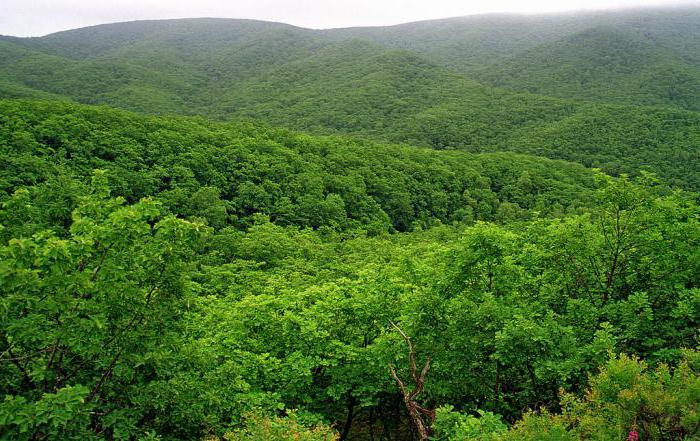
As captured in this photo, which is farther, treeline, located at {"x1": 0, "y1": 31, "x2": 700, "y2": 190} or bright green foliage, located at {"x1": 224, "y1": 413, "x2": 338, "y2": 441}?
treeline, located at {"x1": 0, "y1": 31, "x2": 700, "y2": 190}

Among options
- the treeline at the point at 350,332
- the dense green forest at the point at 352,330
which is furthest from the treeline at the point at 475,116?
the treeline at the point at 350,332

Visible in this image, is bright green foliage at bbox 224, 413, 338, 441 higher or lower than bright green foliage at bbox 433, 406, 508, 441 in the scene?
higher

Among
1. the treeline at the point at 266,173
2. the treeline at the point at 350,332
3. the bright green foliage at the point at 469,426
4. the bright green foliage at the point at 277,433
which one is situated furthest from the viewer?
the treeline at the point at 266,173

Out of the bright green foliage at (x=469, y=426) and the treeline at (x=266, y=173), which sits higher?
the bright green foliage at (x=469, y=426)

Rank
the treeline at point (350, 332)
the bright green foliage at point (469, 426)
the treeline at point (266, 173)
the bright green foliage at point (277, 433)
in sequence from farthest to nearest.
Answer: the treeline at point (266, 173)
the bright green foliage at point (469, 426)
the treeline at point (350, 332)
the bright green foliage at point (277, 433)

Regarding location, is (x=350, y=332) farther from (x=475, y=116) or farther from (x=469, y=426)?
(x=475, y=116)

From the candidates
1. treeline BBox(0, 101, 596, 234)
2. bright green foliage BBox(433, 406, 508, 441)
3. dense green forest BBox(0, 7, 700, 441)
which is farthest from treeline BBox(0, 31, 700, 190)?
bright green foliage BBox(433, 406, 508, 441)

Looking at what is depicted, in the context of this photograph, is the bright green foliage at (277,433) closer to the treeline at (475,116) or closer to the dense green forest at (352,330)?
the dense green forest at (352,330)

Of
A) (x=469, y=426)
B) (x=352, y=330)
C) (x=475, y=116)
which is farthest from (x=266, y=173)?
(x=475, y=116)

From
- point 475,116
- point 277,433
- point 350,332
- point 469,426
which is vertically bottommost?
point 475,116

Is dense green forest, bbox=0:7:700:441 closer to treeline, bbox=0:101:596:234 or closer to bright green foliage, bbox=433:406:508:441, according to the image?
bright green foliage, bbox=433:406:508:441

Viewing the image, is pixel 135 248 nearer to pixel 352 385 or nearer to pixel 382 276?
pixel 352 385

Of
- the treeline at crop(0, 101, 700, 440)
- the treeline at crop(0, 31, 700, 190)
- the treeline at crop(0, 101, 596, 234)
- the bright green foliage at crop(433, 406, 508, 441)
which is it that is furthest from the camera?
the treeline at crop(0, 31, 700, 190)

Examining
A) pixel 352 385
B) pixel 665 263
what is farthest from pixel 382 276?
pixel 665 263
